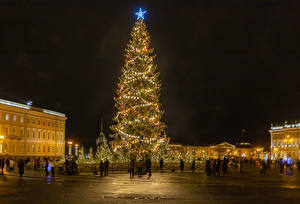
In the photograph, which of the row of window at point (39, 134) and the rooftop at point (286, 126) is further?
the rooftop at point (286, 126)

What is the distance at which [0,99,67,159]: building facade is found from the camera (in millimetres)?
75125

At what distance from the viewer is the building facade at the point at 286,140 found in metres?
136

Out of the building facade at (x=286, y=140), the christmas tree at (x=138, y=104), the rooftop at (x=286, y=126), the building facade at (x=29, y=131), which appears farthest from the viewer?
the rooftop at (x=286, y=126)

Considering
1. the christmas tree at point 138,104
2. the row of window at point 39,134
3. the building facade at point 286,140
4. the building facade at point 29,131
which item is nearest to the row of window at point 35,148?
the building facade at point 29,131

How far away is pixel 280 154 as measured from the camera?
479 ft

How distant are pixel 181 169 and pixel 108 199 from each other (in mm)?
24102

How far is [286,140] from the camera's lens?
12594cm

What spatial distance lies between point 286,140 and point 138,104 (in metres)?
100

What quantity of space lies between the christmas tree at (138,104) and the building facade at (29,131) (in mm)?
38367

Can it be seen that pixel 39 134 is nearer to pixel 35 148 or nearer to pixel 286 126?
pixel 35 148

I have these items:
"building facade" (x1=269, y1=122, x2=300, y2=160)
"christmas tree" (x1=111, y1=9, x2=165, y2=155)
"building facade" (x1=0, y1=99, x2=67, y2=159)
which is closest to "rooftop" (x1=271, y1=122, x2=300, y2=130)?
"building facade" (x1=269, y1=122, x2=300, y2=160)

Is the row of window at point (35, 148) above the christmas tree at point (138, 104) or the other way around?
the other way around

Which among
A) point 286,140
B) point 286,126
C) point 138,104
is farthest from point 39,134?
point 286,126

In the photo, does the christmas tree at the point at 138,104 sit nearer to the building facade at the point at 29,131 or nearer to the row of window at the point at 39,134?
the building facade at the point at 29,131
